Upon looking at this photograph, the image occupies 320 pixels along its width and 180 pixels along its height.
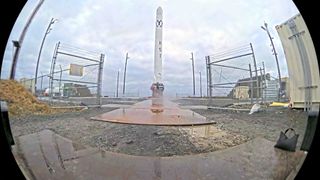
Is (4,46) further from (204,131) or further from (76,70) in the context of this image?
(204,131)

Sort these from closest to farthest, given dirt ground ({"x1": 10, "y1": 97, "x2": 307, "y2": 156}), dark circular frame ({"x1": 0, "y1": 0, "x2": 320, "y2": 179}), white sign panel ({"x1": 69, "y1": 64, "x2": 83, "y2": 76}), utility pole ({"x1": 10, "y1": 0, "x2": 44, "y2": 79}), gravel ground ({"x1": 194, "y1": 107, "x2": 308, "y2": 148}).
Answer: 1. dark circular frame ({"x1": 0, "y1": 0, "x2": 320, "y2": 179})
2. utility pole ({"x1": 10, "y1": 0, "x2": 44, "y2": 79})
3. gravel ground ({"x1": 194, "y1": 107, "x2": 308, "y2": 148})
4. dirt ground ({"x1": 10, "y1": 97, "x2": 307, "y2": 156})
5. white sign panel ({"x1": 69, "y1": 64, "x2": 83, "y2": 76})

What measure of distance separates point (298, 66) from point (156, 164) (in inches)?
51.2

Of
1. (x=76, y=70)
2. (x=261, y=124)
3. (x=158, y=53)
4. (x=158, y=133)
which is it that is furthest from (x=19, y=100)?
(x=158, y=53)

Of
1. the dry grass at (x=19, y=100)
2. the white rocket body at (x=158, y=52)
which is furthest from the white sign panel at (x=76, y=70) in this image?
the white rocket body at (x=158, y=52)

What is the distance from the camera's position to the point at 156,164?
2.09 metres

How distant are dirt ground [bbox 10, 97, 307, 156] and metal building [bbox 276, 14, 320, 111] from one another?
50cm

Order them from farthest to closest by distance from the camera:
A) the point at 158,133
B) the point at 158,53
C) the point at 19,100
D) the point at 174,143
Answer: the point at 158,53, the point at 158,133, the point at 174,143, the point at 19,100

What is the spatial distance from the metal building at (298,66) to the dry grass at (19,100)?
1452 mm

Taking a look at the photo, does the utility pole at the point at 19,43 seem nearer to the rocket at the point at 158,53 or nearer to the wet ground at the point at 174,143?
the wet ground at the point at 174,143

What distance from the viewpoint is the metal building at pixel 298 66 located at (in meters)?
1.19

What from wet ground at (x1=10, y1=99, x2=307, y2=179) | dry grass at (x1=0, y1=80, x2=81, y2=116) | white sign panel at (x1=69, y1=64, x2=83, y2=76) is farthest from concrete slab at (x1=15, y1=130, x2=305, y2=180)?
white sign panel at (x1=69, y1=64, x2=83, y2=76)

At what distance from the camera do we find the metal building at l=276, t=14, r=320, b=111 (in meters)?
1.19

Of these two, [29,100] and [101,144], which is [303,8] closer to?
[101,144]

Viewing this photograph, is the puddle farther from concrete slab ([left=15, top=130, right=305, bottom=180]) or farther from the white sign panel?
the white sign panel
